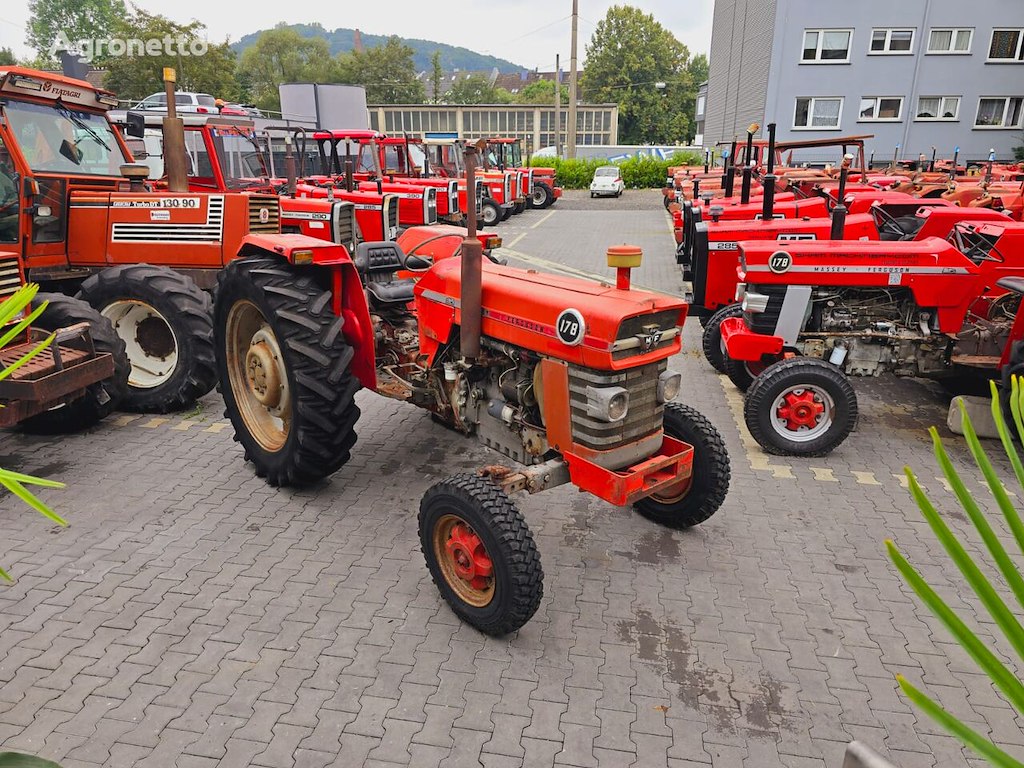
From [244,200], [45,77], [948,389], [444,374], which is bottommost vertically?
Answer: [948,389]

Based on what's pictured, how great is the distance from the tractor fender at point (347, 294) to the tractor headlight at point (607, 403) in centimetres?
161

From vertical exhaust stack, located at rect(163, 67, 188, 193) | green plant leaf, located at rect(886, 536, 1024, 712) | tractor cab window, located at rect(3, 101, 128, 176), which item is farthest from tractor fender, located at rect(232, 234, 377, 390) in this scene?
green plant leaf, located at rect(886, 536, 1024, 712)

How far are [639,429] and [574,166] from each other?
2916cm

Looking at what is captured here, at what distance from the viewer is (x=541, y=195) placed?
23.0m

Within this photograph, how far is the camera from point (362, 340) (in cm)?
409

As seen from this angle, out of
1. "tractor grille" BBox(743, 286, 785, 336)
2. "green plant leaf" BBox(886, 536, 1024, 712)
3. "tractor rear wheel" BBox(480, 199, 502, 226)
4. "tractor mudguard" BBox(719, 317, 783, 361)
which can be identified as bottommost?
"tractor rear wheel" BBox(480, 199, 502, 226)

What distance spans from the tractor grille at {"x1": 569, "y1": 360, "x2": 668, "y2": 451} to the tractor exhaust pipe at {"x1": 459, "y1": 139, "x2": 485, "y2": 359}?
0.59 meters

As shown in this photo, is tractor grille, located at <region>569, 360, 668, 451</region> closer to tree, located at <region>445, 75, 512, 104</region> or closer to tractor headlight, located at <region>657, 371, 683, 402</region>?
tractor headlight, located at <region>657, 371, 683, 402</region>

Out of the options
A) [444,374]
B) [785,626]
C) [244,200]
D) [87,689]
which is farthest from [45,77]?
[785,626]

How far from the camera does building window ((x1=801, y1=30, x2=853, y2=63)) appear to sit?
965 inches

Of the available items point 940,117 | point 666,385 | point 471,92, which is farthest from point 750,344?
point 471,92

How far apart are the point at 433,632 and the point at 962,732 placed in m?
2.54

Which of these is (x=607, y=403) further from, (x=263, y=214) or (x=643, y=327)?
(x=263, y=214)

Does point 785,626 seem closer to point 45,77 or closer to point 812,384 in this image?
point 812,384
